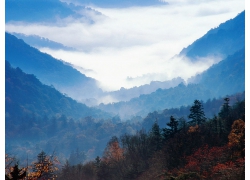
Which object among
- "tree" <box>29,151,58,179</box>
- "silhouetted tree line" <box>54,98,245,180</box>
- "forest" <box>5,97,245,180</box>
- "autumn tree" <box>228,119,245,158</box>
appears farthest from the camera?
"autumn tree" <box>228,119,245,158</box>

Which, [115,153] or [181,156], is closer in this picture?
[181,156]

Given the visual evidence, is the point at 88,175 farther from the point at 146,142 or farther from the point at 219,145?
the point at 219,145

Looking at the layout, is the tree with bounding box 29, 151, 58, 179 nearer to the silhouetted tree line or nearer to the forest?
the forest

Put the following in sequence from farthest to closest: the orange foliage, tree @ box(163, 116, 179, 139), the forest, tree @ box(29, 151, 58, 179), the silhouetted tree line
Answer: the orange foliage < tree @ box(163, 116, 179, 139) < the silhouetted tree line < the forest < tree @ box(29, 151, 58, 179)

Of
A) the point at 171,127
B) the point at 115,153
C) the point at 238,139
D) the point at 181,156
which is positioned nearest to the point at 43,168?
the point at 238,139

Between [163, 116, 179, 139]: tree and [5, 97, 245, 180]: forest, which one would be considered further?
[163, 116, 179, 139]: tree

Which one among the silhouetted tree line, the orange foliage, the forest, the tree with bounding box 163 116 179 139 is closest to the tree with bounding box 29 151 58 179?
the forest

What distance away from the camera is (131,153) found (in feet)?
197

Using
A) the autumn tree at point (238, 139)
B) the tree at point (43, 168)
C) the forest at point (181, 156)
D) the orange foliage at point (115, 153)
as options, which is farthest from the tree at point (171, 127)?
the tree at point (43, 168)

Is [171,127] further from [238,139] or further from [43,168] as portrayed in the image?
[43,168]

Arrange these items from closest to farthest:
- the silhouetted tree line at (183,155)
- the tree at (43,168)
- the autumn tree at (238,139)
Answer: the tree at (43,168) < the silhouetted tree line at (183,155) < the autumn tree at (238,139)

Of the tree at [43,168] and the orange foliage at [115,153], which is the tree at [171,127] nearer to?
the orange foliage at [115,153]

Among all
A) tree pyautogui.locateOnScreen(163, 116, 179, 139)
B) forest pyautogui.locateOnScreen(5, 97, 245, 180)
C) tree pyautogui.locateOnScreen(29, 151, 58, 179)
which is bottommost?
tree pyautogui.locateOnScreen(29, 151, 58, 179)
